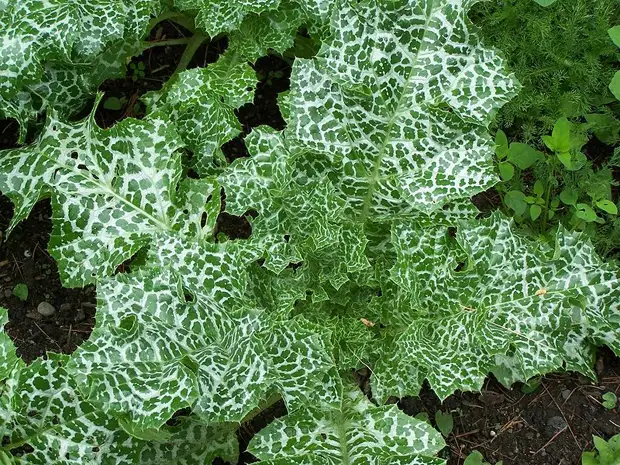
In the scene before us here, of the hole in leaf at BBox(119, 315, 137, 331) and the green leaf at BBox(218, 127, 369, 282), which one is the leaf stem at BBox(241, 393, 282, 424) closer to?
the green leaf at BBox(218, 127, 369, 282)

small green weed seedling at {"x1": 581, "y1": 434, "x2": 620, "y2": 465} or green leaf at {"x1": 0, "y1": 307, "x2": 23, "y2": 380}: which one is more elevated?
green leaf at {"x1": 0, "y1": 307, "x2": 23, "y2": 380}

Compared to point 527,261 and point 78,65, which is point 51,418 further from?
point 527,261

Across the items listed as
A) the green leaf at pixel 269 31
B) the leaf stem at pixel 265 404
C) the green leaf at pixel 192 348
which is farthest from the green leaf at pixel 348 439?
the green leaf at pixel 269 31

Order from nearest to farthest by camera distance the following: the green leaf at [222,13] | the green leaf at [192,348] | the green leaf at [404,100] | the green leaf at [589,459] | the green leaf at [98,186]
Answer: the green leaf at [192,348] < the green leaf at [404,100] < the green leaf at [98,186] < the green leaf at [222,13] < the green leaf at [589,459]

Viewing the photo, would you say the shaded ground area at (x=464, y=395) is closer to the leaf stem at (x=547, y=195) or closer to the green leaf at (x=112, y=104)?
the leaf stem at (x=547, y=195)

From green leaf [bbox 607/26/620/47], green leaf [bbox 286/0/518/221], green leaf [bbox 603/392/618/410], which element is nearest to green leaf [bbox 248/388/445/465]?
green leaf [bbox 286/0/518/221]

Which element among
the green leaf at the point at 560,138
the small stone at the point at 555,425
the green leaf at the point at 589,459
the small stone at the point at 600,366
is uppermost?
the green leaf at the point at 560,138

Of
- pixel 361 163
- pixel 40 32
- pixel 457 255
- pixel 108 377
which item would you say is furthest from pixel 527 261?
pixel 40 32
